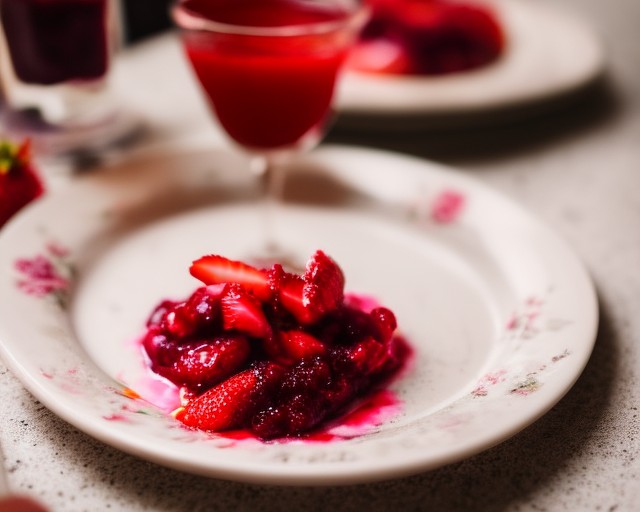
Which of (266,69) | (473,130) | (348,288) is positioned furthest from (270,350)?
(473,130)

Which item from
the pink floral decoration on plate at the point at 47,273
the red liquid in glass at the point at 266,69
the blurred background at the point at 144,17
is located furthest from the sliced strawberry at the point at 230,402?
the blurred background at the point at 144,17

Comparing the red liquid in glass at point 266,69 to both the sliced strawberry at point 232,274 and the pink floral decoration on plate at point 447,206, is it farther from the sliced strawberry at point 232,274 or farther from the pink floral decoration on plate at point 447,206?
the sliced strawberry at point 232,274

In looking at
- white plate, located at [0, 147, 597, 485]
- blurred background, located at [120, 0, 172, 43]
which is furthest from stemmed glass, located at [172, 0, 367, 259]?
blurred background, located at [120, 0, 172, 43]

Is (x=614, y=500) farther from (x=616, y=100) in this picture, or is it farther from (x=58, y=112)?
(x=616, y=100)

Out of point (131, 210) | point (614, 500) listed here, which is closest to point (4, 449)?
point (131, 210)

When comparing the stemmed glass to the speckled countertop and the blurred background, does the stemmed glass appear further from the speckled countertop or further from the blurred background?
the blurred background

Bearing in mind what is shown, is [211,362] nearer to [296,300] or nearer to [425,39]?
[296,300]
